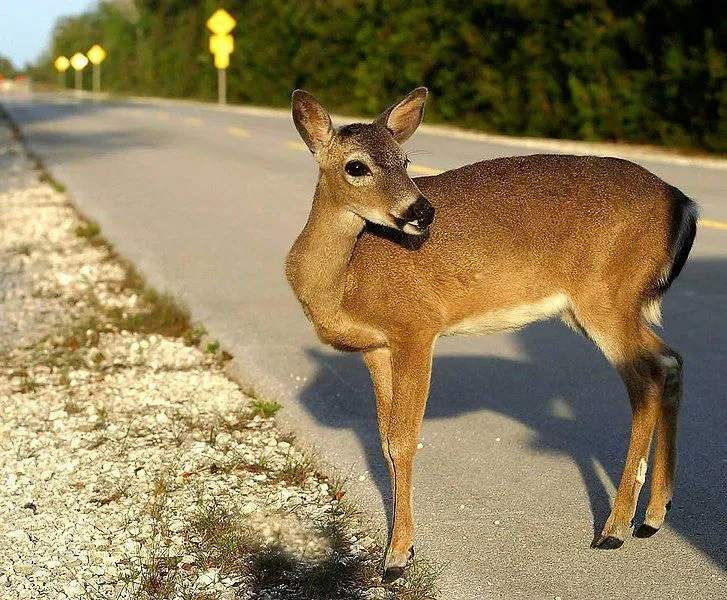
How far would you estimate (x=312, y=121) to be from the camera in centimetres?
406

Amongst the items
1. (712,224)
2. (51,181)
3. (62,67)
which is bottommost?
(62,67)

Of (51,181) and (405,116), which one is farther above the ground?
(405,116)

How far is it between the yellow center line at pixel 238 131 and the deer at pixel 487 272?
766 inches

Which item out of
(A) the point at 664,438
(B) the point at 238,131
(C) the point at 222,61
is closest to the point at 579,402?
(A) the point at 664,438

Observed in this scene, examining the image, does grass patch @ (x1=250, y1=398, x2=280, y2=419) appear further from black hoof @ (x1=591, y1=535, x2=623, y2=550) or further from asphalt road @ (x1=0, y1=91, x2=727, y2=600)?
black hoof @ (x1=591, y1=535, x2=623, y2=550)

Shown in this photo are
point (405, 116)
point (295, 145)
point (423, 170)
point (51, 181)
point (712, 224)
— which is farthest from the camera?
point (295, 145)

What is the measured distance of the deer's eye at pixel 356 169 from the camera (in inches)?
153

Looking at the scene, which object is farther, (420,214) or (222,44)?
(222,44)

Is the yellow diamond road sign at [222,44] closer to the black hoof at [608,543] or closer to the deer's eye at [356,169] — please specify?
the deer's eye at [356,169]

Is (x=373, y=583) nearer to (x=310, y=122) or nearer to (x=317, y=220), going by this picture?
(x=317, y=220)

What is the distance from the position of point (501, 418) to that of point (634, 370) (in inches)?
56.7

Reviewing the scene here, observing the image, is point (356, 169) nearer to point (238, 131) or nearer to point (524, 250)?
point (524, 250)

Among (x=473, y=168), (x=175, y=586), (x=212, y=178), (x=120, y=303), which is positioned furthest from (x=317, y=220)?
(x=212, y=178)

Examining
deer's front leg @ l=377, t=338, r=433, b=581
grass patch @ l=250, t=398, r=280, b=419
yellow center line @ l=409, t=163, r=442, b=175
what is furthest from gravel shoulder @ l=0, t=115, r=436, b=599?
yellow center line @ l=409, t=163, r=442, b=175
